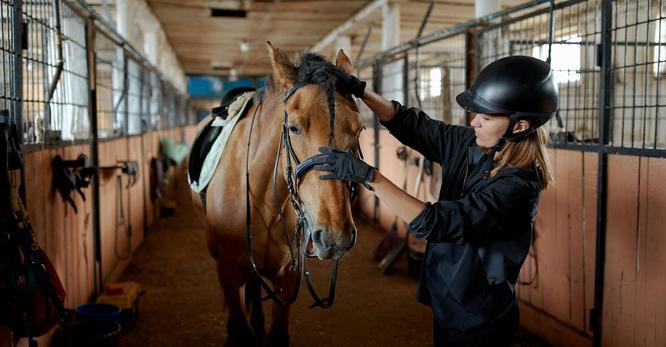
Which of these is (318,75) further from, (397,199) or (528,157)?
(528,157)

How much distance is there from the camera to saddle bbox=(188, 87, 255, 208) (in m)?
2.72

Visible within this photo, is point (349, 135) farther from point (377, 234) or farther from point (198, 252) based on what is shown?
point (377, 234)

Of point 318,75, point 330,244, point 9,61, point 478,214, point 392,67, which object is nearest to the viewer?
point 478,214

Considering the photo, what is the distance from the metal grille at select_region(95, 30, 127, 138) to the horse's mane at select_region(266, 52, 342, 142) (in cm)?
319

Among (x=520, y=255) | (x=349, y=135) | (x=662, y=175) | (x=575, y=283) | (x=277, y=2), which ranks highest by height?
(x=277, y=2)

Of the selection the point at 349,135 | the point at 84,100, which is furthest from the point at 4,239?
the point at 84,100

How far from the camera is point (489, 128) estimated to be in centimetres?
161

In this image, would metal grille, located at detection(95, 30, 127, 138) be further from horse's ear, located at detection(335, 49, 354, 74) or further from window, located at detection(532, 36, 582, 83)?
window, located at detection(532, 36, 582, 83)

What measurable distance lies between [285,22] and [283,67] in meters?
9.53

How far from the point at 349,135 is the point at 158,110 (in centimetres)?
794

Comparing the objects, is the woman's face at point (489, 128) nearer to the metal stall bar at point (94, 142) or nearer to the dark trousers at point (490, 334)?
the dark trousers at point (490, 334)

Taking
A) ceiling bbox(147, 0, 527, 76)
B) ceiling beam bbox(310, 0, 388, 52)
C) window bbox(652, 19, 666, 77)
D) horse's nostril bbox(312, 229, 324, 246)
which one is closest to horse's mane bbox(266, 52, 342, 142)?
horse's nostril bbox(312, 229, 324, 246)

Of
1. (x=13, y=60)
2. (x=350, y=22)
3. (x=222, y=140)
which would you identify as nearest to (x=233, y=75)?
(x=350, y=22)

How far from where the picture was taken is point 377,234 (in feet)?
21.5
